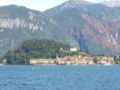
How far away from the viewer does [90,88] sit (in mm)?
109250

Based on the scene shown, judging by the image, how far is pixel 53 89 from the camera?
4232 inches

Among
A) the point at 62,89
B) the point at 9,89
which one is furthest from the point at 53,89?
the point at 9,89

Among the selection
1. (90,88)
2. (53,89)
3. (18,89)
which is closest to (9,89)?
(18,89)

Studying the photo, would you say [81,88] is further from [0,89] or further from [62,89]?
[0,89]

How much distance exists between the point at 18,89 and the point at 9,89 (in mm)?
1953

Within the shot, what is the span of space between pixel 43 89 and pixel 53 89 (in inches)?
90.4

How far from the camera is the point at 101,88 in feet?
360

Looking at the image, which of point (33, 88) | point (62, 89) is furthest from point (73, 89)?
point (33, 88)

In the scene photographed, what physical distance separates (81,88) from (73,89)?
137 inches

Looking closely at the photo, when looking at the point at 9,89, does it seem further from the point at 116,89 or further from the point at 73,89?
the point at 116,89

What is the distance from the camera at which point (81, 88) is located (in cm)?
10944

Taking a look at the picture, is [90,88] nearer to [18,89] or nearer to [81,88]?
[81,88]

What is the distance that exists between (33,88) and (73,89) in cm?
930

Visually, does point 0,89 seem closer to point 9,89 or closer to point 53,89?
point 9,89
